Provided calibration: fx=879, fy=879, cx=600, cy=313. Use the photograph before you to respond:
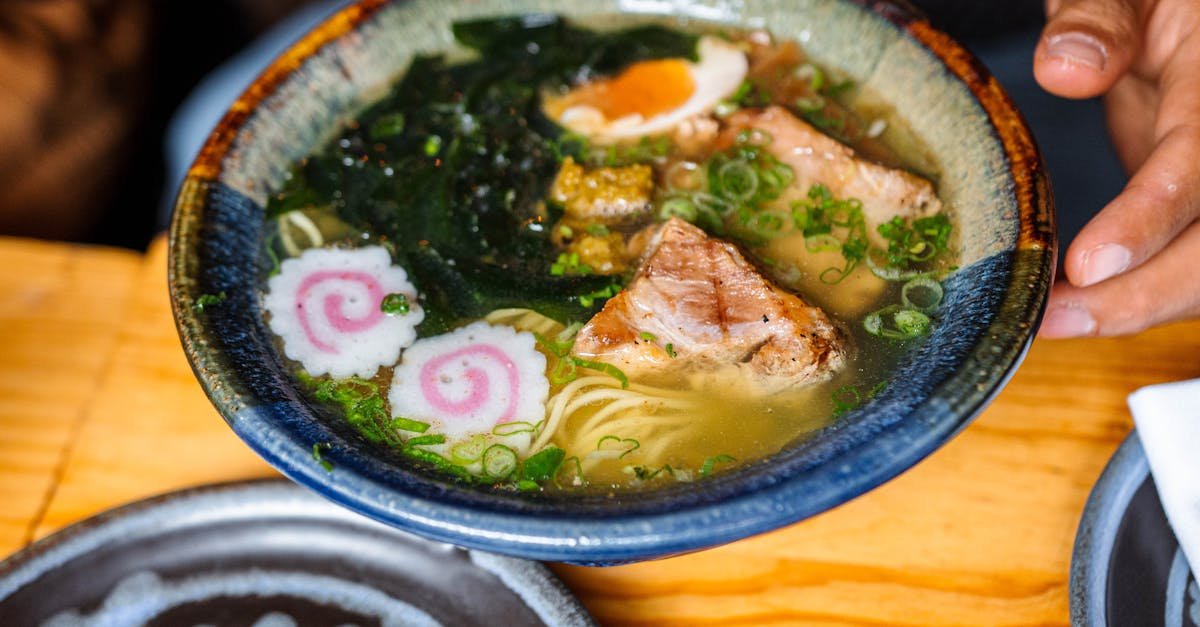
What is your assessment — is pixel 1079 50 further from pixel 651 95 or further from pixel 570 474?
pixel 570 474

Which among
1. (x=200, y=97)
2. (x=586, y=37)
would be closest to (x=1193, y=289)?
(x=586, y=37)

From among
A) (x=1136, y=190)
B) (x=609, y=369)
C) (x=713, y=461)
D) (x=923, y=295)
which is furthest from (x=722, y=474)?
(x=1136, y=190)

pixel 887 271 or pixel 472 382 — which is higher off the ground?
pixel 472 382

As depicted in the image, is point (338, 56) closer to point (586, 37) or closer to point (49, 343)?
point (586, 37)

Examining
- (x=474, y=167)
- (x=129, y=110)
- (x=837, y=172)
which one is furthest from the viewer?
(x=129, y=110)

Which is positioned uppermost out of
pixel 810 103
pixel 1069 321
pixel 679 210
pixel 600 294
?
pixel 810 103

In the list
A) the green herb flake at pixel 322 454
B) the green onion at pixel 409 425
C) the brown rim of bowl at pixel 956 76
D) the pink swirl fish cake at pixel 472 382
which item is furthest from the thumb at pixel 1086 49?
the green herb flake at pixel 322 454
